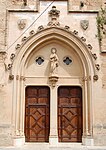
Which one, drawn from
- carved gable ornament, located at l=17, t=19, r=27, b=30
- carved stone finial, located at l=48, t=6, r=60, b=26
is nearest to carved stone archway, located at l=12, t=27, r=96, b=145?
carved stone finial, located at l=48, t=6, r=60, b=26

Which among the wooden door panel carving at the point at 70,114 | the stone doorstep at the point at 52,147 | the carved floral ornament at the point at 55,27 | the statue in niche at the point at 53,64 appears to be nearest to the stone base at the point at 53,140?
the stone doorstep at the point at 52,147

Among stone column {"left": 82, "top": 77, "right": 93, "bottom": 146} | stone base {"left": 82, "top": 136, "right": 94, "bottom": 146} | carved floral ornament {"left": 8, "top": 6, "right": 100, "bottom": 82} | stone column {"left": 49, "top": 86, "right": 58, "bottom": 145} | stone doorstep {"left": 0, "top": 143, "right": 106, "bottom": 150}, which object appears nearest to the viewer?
stone doorstep {"left": 0, "top": 143, "right": 106, "bottom": 150}

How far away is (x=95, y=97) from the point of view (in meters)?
11.3

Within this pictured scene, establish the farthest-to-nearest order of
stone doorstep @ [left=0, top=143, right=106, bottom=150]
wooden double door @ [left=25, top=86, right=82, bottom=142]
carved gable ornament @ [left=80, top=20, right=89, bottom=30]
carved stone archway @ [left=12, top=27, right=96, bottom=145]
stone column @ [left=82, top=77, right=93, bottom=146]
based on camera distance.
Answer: carved gable ornament @ [left=80, top=20, right=89, bottom=30] → wooden double door @ [left=25, top=86, right=82, bottom=142] → carved stone archway @ [left=12, top=27, right=96, bottom=145] → stone column @ [left=82, top=77, right=93, bottom=146] → stone doorstep @ [left=0, top=143, right=106, bottom=150]

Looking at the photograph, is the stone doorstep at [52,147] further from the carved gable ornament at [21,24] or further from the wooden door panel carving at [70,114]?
the carved gable ornament at [21,24]

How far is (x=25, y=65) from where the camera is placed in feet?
39.5

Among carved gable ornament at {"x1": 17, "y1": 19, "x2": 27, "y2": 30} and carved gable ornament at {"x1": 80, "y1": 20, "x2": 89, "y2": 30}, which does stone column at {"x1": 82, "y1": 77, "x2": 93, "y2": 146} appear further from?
carved gable ornament at {"x1": 17, "y1": 19, "x2": 27, "y2": 30}

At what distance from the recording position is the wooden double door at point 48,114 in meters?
11.8

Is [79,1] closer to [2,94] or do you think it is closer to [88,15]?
[88,15]

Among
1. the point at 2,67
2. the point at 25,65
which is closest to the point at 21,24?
the point at 25,65

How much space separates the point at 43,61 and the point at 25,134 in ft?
11.5

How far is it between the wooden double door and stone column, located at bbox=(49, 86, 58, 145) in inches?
11.1

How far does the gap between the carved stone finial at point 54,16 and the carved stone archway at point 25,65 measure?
235 mm

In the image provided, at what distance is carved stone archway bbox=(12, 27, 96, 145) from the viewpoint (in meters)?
11.3
